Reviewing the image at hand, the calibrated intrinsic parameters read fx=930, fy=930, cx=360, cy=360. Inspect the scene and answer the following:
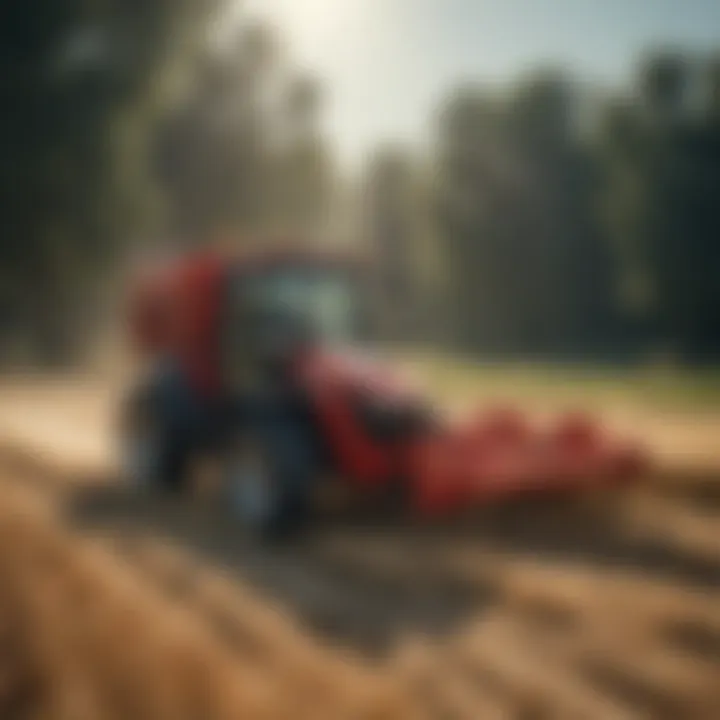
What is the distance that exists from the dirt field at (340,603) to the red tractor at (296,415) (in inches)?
3.7

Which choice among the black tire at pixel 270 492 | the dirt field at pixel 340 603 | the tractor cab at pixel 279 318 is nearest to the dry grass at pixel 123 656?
the dirt field at pixel 340 603

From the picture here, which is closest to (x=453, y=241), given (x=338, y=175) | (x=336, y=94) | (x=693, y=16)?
(x=338, y=175)

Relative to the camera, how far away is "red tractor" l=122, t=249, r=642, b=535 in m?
1.84

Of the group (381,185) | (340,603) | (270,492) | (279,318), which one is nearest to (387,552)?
(340,603)

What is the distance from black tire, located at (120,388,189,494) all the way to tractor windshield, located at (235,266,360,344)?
1.00ft

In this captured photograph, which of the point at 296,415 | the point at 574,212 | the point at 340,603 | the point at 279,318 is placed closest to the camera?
the point at 574,212

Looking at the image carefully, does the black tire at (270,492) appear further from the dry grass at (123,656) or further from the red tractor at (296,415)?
the dry grass at (123,656)

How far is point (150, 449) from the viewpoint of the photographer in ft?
6.87

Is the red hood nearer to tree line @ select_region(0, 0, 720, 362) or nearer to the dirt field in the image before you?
tree line @ select_region(0, 0, 720, 362)

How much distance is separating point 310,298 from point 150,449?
0.51 meters

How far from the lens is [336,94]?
172 centimetres

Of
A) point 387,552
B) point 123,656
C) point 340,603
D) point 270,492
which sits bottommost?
point 123,656

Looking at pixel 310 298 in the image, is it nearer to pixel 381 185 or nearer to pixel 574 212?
pixel 381 185

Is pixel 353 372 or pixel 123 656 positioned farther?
pixel 353 372
